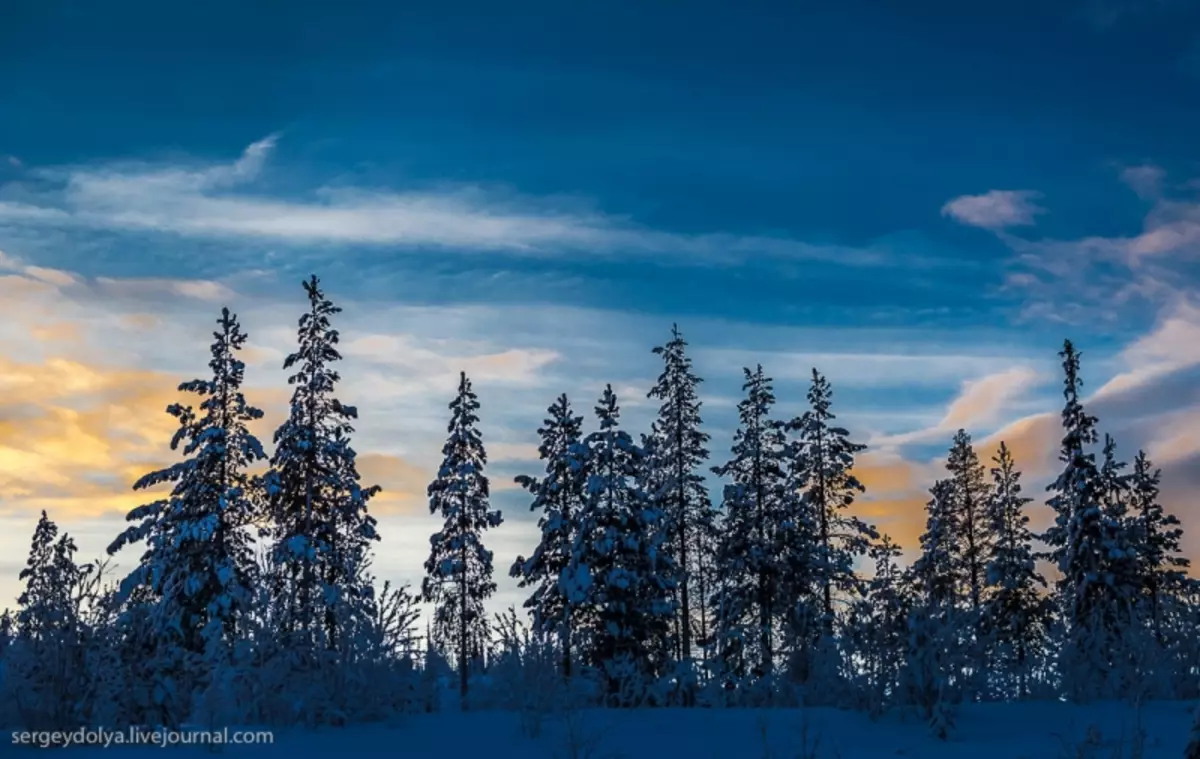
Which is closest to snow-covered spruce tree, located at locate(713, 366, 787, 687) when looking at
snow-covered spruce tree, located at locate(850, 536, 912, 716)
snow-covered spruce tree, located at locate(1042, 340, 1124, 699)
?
snow-covered spruce tree, located at locate(1042, 340, 1124, 699)

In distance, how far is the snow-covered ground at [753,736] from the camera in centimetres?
864

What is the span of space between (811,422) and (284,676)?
107 ft

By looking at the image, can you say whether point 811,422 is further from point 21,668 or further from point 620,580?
point 21,668

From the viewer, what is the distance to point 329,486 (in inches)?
1331

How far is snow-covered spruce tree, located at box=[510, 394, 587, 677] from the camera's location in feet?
94.1

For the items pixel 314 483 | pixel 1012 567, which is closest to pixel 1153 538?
pixel 1012 567

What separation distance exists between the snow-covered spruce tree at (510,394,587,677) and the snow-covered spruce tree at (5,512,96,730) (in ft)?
49.9

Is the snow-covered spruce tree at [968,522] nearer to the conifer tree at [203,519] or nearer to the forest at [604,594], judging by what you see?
the forest at [604,594]

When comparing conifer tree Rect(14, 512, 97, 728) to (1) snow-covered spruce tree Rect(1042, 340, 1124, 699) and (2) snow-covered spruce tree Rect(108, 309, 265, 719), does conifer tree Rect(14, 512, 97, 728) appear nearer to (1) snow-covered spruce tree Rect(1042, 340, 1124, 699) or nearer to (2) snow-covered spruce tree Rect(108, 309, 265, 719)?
(2) snow-covered spruce tree Rect(108, 309, 265, 719)

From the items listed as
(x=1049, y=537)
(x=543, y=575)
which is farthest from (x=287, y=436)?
(x=1049, y=537)

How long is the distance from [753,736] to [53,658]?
699cm

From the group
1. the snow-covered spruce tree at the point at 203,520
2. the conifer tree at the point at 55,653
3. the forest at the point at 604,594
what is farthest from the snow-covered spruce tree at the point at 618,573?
the conifer tree at the point at 55,653

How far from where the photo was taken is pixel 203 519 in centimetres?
3047

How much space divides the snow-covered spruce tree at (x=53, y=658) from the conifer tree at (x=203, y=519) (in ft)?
59.3
